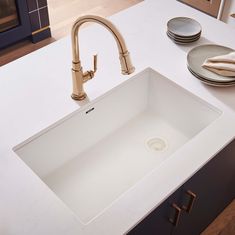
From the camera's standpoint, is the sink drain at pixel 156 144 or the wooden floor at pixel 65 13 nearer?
the sink drain at pixel 156 144

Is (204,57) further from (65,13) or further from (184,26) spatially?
(65,13)

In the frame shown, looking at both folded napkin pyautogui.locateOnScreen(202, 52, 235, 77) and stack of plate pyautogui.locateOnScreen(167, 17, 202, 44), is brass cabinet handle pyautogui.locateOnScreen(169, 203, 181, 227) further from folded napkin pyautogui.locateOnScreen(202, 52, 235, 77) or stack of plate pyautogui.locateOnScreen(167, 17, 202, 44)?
stack of plate pyautogui.locateOnScreen(167, 17, 202, 44)

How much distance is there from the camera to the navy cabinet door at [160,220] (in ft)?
3.73

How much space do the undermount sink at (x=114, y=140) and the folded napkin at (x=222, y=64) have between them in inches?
5.6

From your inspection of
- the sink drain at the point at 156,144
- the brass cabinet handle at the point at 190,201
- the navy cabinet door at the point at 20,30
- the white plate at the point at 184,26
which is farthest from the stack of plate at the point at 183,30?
the navy cabinet door at the point at 20,30

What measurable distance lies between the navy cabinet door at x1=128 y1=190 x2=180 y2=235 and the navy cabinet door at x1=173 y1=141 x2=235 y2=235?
5 centimetres

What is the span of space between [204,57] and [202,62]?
1.3 inches

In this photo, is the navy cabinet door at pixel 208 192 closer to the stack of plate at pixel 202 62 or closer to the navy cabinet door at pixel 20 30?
the stack of plate at pixel 202 62

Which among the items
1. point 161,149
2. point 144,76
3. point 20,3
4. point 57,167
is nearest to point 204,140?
point 161,149

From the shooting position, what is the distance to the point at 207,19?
5.90 feet

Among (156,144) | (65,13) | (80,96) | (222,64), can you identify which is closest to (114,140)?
(156,144)

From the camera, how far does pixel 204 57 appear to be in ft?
5.12

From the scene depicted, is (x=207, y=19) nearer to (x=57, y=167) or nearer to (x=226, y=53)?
(x=226, y=53)

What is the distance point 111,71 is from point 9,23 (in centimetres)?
161
